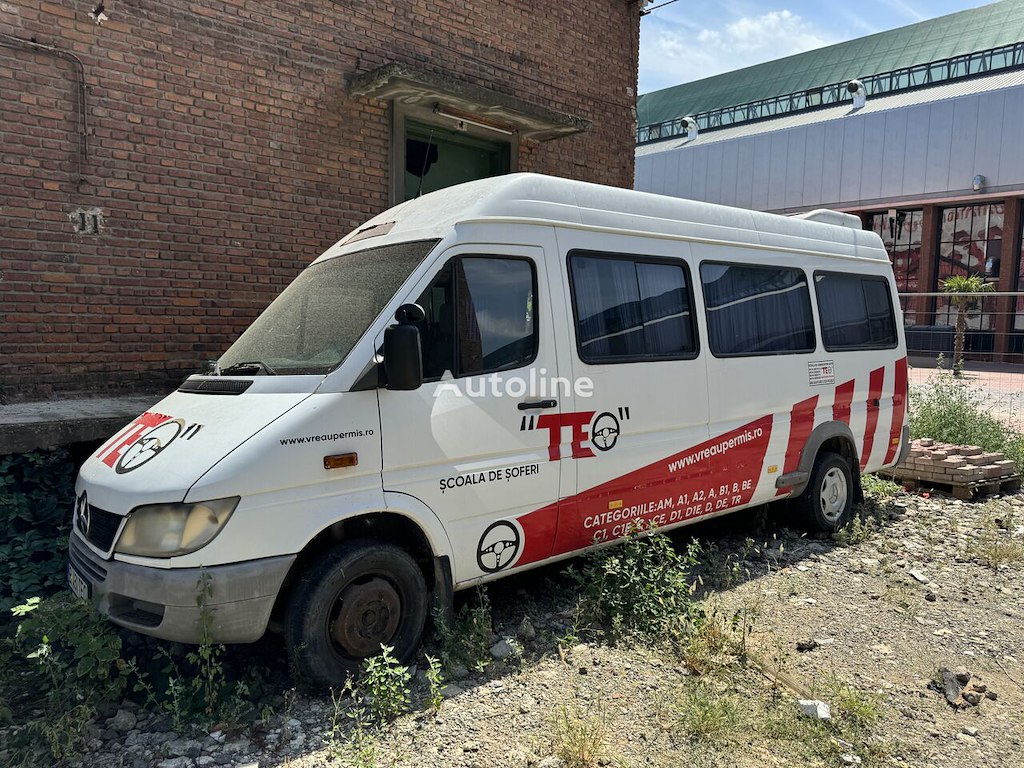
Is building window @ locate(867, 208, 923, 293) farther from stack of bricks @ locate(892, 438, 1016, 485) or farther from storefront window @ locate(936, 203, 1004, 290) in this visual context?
stack of bricks @ locate(892, 438, 1016, 485)

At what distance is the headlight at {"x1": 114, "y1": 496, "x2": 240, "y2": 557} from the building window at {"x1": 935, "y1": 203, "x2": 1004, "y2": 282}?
27.7 meters

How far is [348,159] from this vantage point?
795 centimetres

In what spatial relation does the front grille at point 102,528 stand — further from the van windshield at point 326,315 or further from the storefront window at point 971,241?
the storefront window at point 971,241

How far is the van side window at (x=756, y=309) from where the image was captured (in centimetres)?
521

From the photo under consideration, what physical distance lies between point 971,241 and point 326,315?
27329 mm

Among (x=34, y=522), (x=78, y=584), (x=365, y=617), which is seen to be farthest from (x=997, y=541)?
(x=34, y=522)

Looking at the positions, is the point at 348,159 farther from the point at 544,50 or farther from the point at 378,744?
the point at 378,744

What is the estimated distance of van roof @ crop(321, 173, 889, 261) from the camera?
407 centimetres

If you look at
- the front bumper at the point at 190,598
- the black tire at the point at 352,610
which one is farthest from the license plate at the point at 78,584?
the black tire at the point at 352,610

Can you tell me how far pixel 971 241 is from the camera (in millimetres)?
25016

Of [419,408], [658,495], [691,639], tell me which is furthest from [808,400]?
[419,408]

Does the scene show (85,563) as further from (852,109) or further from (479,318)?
(852,109)

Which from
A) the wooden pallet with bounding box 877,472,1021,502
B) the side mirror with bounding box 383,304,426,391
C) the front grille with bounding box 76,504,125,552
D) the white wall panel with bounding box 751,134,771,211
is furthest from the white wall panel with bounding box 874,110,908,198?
the front grille with bounding box 76,504,125,552

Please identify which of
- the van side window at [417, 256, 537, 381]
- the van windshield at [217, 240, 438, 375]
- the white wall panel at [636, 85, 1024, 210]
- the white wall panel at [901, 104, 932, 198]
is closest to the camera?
the van windshield at [217, 240, 438, 375]
